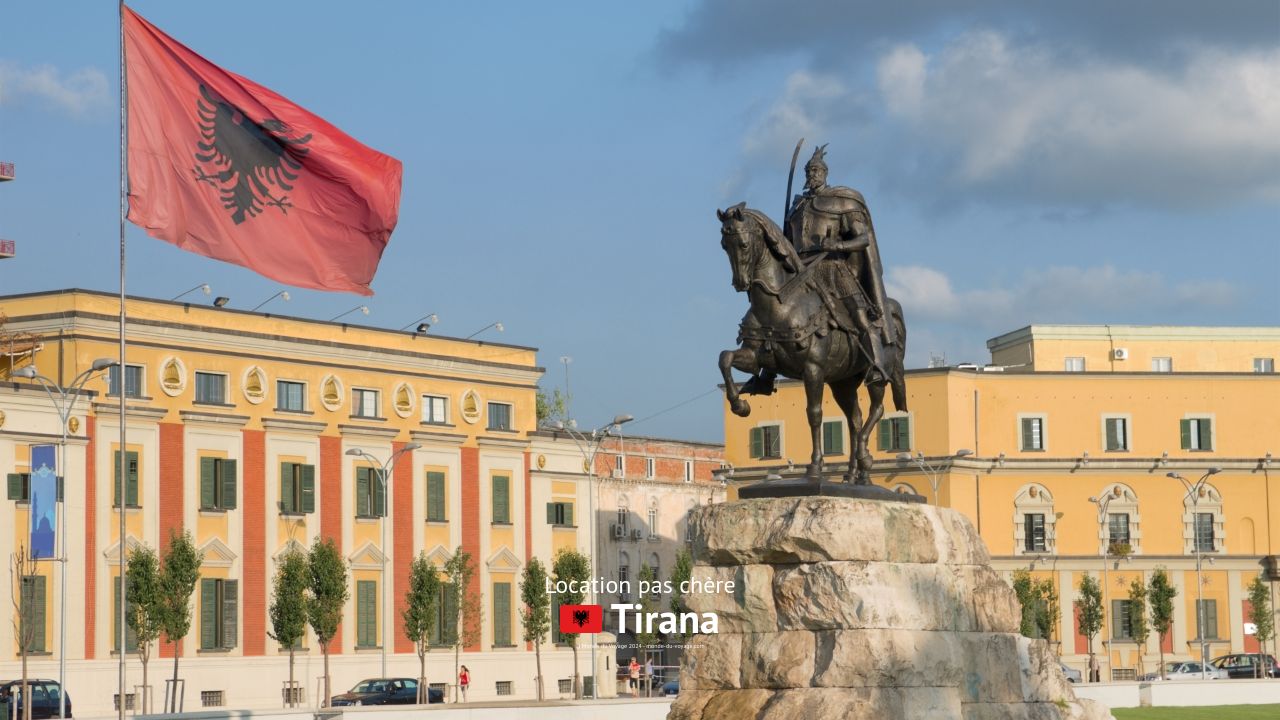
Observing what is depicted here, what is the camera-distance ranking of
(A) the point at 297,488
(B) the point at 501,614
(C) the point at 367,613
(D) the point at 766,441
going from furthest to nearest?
1. (D) the point at 766,441
2. (B) the point at 501,614
3. (C) the point at 367,613
4. (A) the point at 297,488

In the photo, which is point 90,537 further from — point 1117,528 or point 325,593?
point 1117,528

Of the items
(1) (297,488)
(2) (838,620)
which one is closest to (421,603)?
(1) (297,488)

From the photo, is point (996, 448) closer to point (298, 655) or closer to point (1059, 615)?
point (1059, 615)

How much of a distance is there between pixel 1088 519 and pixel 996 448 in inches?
204

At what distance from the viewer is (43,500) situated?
58000 millimetres

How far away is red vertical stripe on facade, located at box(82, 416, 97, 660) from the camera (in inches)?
2665

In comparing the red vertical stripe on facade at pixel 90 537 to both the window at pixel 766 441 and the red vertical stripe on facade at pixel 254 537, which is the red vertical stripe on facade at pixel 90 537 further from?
the window at pixel 766 441

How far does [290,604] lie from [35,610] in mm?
8333

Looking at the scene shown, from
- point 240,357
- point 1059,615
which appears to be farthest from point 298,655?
point 1059,615

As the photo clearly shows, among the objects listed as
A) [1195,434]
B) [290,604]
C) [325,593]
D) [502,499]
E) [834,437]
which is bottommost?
[290,604]

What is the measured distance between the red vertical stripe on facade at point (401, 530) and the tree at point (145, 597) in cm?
1450

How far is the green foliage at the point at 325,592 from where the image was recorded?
233 feet

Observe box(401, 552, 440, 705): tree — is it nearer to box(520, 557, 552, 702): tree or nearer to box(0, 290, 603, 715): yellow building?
box(0, 290, 603, 715): yellow building

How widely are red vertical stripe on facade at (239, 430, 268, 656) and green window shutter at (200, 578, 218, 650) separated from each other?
120cm
